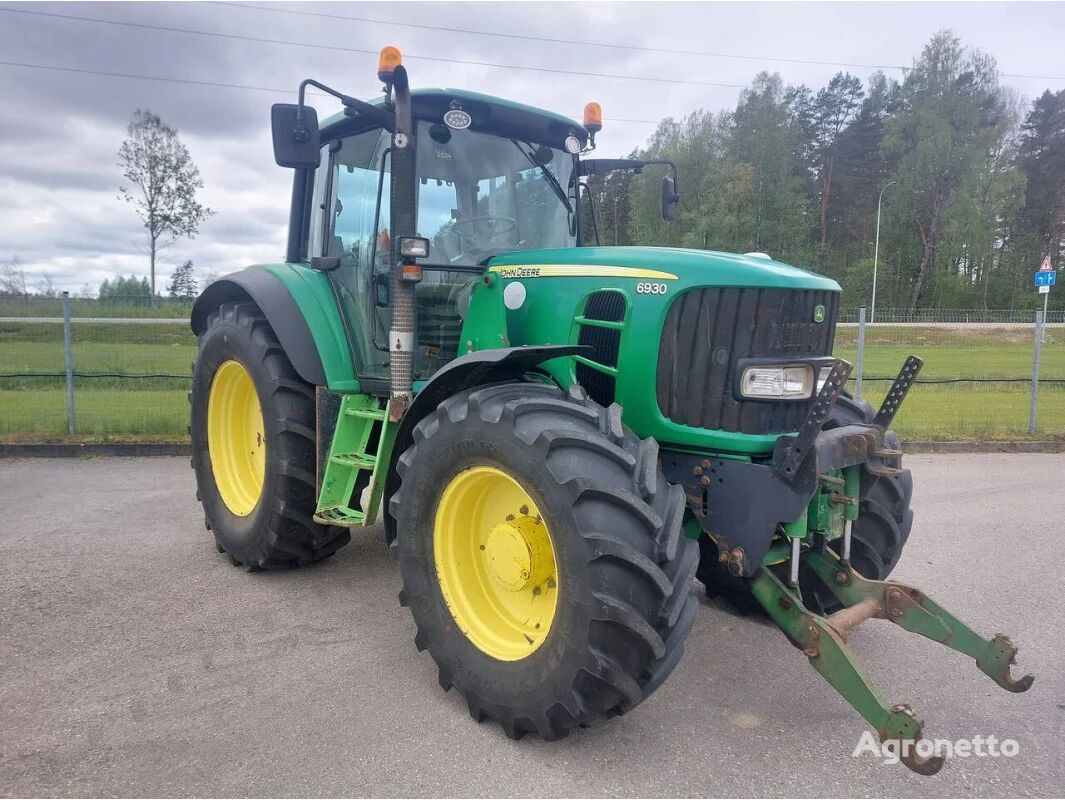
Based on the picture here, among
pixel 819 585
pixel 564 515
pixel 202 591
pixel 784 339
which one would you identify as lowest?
pixel 202 591

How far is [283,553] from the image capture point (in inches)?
171

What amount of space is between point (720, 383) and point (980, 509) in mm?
4595

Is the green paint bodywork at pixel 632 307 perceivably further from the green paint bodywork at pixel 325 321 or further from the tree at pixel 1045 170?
the tree at pixel 1045 170

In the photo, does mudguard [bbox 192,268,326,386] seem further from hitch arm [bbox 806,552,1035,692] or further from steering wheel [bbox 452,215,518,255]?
hitch arm [bbox 806,552,1035,692]

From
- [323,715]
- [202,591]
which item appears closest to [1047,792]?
[323,715]

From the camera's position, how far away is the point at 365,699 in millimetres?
3066

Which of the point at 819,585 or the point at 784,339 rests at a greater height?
the point at 784,339

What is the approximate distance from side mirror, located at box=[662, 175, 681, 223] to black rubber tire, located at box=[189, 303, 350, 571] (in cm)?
249

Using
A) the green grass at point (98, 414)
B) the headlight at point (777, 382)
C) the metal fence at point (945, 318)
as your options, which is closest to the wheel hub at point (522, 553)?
the headlight at point (777, 382)

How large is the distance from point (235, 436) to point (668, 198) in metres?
3.29

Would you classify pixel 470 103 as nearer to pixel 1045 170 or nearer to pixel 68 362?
pixel 68 362

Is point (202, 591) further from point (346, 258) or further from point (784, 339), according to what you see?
point (784, 339)

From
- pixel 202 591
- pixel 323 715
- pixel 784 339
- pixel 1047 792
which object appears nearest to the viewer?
pixel 1047 792

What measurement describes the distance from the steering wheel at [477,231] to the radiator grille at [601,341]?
3.39ft
